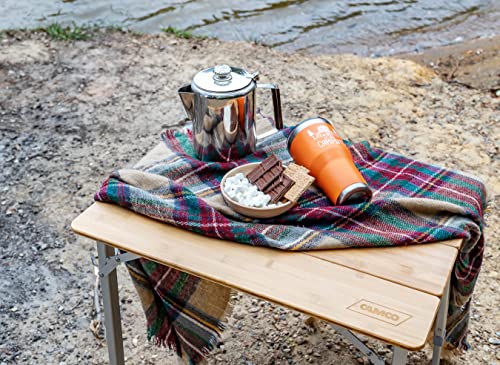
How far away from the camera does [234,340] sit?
7.13ft

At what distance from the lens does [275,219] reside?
60.3 inches

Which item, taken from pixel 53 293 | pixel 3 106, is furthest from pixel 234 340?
pixel 3 106

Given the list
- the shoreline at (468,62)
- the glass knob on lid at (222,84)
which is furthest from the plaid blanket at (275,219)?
the shoreline at (468,62)

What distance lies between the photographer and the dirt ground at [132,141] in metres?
2.16

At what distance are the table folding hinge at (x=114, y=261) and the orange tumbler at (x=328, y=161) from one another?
487 millimetres

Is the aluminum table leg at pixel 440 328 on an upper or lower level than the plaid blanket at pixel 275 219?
lower

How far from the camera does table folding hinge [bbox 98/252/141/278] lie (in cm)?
154

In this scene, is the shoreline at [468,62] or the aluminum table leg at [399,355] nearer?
the aluminum table leg at [399,355]

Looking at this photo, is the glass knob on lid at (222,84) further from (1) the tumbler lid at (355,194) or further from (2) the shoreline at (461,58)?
(2) the shoreline at (461,58)

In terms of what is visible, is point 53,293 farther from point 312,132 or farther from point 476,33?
point 476,33

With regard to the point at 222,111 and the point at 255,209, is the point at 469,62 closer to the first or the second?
the point at 222,111

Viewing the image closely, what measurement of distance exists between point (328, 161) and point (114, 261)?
587 millimetres

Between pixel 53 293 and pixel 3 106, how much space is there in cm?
142

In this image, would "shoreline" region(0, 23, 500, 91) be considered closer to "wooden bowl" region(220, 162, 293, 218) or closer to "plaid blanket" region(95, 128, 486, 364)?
"plaid blanket" region(95, 128, 486, 364)
